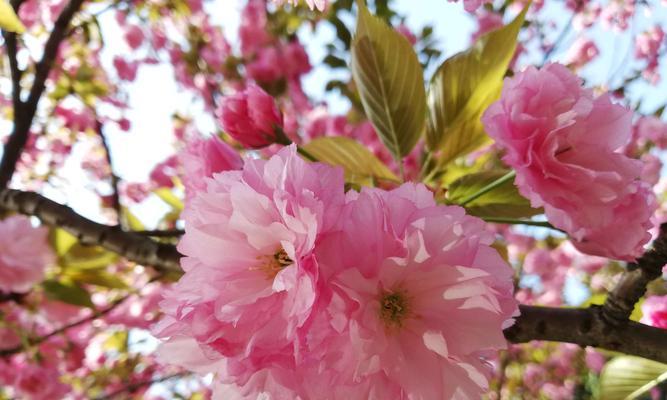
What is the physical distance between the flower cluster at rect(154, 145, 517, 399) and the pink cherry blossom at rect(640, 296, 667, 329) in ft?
1.49

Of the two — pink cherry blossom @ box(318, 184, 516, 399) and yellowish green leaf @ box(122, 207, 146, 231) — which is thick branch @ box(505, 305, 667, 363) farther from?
yellowish green leaf @ box(122, 207, 146, 231)

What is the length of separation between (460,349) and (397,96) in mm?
443

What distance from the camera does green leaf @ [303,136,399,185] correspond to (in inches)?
34.5

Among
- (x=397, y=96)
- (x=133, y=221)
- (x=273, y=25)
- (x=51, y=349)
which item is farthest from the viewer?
(x=273, y=25)

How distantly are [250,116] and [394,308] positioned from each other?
16.7 inches

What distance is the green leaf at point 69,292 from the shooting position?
4.82ft

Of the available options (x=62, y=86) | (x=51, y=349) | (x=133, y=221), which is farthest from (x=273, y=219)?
(x=62, y=86)

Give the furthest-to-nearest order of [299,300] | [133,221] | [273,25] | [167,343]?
1. [273,25]
2. [133,221]
3. [167,343]
4. [299,300]

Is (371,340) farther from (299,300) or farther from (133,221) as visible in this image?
(133,221)

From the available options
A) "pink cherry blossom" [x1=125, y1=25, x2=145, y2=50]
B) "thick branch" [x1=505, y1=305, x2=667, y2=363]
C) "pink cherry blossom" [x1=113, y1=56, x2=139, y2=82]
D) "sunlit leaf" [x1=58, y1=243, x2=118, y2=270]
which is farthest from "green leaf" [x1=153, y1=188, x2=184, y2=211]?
"pink cherry blossom" [x1=125, y1=25, x2=145, y2=50]

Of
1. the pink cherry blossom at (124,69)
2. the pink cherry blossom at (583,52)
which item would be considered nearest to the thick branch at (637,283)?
the pink cherry blossom at (124,69)

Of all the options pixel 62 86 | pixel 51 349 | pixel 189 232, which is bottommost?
pixel 51 349

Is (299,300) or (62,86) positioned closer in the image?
(299,300)

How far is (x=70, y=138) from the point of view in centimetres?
288
